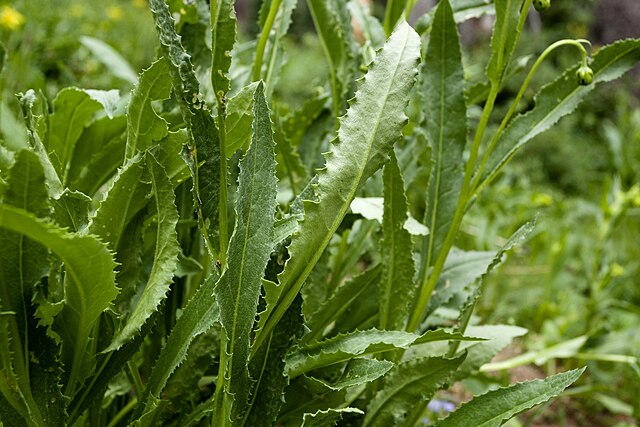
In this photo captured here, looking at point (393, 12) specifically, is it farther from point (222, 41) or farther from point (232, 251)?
point (232, 251)

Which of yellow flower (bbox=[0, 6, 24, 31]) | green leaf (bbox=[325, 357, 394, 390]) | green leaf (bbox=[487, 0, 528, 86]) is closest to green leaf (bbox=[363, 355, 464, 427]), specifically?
green leaf (bbox=[325, 357, 394, 390])

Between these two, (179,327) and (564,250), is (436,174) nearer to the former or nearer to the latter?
(179,327)

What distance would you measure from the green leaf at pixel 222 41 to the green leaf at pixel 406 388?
0.40 m

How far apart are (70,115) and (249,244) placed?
48cm

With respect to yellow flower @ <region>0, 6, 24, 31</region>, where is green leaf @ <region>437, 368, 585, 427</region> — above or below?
below

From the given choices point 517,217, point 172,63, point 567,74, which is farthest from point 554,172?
point 172,63

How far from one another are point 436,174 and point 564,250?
6.00 ft

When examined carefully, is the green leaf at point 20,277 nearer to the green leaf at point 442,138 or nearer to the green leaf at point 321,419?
the green leaf at point 321,419

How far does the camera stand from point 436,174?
0.95m

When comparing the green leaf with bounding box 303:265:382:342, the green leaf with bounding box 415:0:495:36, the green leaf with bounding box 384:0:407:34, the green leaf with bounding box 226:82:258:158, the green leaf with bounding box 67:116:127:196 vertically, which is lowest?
the green leaf with bounding box 303:265:382:342

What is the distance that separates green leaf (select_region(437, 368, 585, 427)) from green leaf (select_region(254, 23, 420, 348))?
0.85ft

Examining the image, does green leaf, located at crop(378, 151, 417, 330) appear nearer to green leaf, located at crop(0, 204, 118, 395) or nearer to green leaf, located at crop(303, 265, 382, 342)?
green leaf, located at crop(303, 265, 382, 342)

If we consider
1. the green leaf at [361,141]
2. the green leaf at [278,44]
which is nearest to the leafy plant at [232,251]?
the green leaf at [361,141]

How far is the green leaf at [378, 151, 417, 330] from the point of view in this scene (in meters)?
0.83
